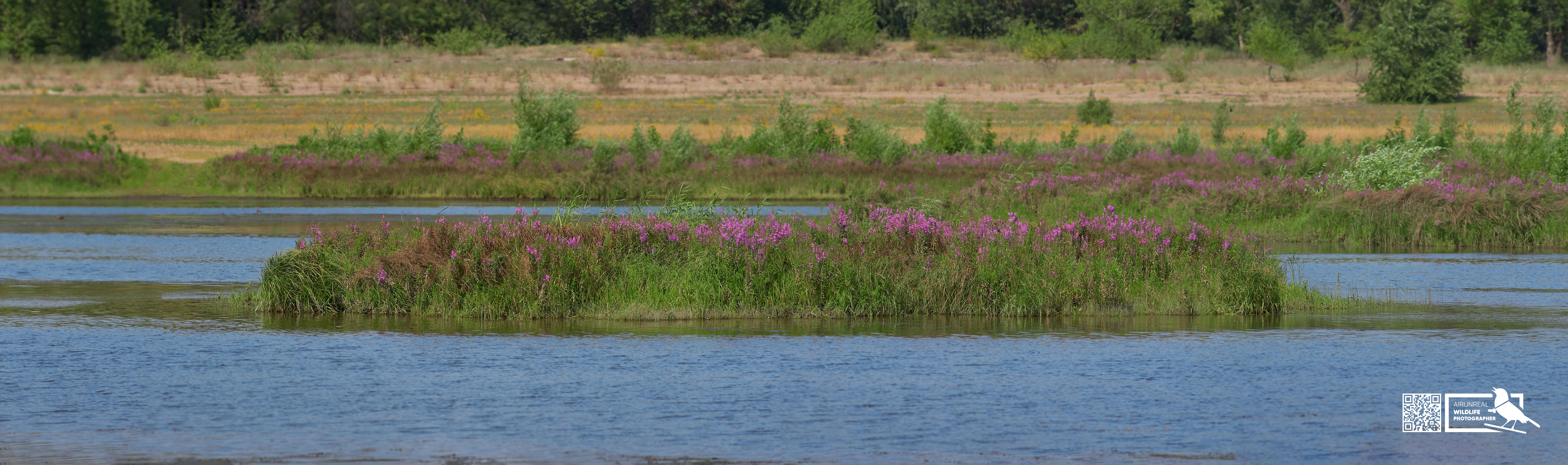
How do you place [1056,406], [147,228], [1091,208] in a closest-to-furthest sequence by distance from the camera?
[1056,406], [1091,208], [147,228]

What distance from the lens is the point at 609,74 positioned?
2936 inches

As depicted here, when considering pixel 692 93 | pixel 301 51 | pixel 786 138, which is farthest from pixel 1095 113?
pixel 301 51

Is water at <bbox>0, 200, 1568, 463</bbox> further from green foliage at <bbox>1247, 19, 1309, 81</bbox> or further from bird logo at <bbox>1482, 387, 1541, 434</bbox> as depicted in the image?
green foliage at <bbox>1247, 19, 1309, 81</bbox>

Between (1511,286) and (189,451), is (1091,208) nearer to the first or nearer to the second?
(1511,286)

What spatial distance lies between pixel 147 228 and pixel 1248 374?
22283 mm

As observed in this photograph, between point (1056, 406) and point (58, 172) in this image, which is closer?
point (1056, 406)

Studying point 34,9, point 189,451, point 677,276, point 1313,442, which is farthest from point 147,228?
point 34,9

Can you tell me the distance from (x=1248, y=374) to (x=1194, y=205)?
14885 mm

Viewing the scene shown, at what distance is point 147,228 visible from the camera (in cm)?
2695

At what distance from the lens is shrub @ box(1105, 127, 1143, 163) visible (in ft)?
118

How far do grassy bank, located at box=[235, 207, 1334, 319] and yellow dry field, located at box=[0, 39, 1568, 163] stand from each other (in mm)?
24296

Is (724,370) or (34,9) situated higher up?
(34,9)

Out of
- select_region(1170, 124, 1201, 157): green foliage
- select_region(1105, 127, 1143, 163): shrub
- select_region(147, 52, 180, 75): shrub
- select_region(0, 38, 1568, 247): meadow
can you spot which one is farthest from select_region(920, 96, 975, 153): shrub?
select_region(147, 52, 180, 75): shrub

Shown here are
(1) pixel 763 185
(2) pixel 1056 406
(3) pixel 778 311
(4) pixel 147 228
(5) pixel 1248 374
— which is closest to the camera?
(2) pixel 1056 406
